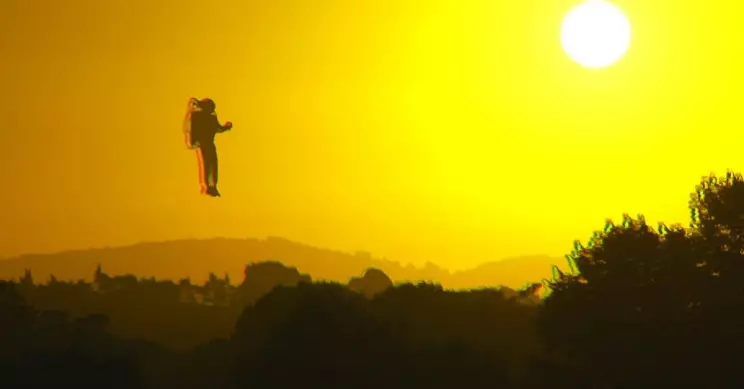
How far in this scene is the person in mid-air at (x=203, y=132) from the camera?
171 feet

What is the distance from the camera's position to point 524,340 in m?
82.2

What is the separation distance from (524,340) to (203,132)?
3693cm

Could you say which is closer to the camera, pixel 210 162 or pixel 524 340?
pixel 210 162

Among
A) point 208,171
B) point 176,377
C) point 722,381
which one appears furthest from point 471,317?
point 208,171

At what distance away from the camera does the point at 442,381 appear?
68.1 meters

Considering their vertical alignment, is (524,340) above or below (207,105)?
below

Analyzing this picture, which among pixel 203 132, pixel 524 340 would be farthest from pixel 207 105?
pixel 524 340

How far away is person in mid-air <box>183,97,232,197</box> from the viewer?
5197cm

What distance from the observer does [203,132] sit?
5253cm

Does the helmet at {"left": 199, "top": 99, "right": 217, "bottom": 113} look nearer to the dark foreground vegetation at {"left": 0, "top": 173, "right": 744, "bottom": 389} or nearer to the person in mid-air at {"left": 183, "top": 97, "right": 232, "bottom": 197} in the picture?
the person in mid-air at {"left": 183, "top": 97, "right": 232, "bottom": 197}

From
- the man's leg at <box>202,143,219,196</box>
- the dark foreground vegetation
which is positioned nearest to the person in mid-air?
the man's leg at <box>202,143,219,196</box>

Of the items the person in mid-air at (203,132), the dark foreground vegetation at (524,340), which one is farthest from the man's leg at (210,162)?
the dark foreground vegetation at (524,340)

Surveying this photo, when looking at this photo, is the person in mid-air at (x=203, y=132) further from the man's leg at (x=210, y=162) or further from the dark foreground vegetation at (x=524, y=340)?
the dark foreground vegetation at (x=524, y=340)

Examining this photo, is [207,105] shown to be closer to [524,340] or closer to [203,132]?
[203,132]
